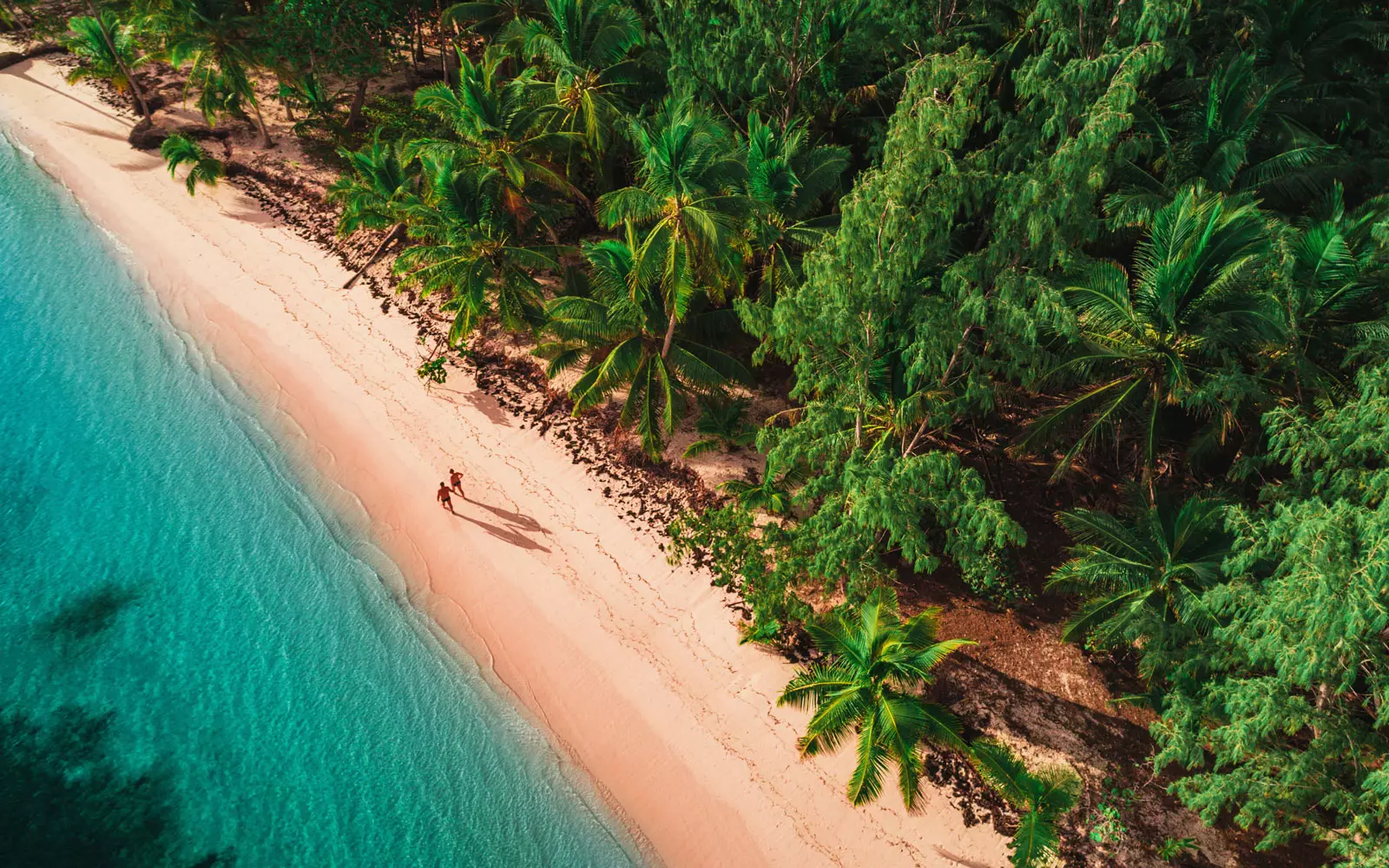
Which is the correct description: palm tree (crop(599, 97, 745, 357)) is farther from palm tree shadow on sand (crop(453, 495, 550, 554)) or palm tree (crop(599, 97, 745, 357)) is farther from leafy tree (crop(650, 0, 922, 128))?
palm tree shadow on sand (crop(453, 495, 550, 554))

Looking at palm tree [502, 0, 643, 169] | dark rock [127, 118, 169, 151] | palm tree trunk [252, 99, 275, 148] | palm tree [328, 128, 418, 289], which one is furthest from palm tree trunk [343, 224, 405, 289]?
dark rock [127, 118, 169, 151]

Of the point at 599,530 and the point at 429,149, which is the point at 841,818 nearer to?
the point at 599,530

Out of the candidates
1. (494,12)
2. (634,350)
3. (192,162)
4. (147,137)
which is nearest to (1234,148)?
(634,350)

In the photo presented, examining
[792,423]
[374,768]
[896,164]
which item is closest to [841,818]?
[792,423]

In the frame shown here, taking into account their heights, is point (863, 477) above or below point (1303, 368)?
below

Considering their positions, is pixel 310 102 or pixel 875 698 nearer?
pixel 875 698

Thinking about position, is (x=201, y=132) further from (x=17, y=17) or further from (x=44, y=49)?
(x=17, y=17)

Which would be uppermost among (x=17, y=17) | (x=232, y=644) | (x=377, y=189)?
(x=17, y=17)
